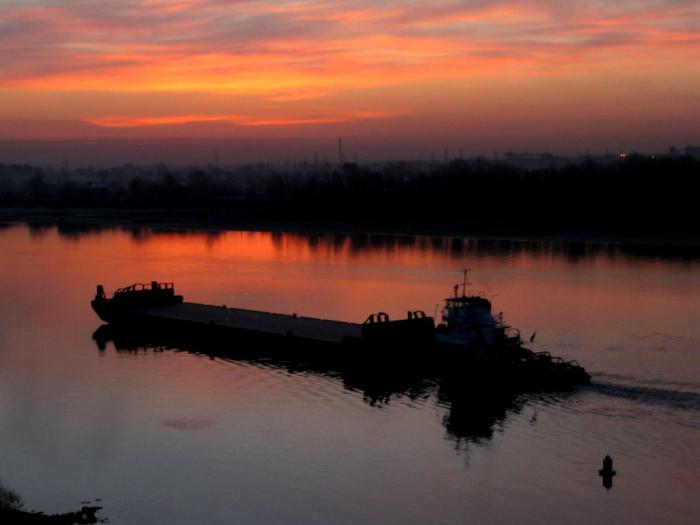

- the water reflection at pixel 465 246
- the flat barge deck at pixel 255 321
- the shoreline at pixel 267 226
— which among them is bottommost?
the flat barge deck at pixel 255 321

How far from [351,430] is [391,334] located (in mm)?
8270

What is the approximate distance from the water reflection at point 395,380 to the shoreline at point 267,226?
44469 mm

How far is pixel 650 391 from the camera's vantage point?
25734 millimetres

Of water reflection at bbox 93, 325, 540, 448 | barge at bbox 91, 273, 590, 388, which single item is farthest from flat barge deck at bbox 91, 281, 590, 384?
water reflection at bbox 93, 325, 540, 448

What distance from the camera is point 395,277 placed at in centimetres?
5212

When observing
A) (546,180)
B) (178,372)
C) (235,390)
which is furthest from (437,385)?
A: (546,180)

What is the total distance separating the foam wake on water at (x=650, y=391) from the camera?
24.8 meters

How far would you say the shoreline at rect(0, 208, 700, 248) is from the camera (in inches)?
2958

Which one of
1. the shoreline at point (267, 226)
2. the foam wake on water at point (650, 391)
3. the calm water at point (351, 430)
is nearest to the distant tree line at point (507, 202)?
the shoreline at point (267, 226)

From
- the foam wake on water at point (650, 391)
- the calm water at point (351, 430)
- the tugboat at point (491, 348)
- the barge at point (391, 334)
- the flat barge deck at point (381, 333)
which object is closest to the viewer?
the calm water at point (351, 430)

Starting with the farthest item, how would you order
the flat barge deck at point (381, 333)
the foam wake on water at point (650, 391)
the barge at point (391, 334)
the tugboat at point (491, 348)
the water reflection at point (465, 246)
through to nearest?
the water reflection at point (465, 246) → the flat barge deck at point (381, 333) → the barge at point (391, 334) → the tugboat at point (491, 348) → the foam wake on water at point (650, 391)

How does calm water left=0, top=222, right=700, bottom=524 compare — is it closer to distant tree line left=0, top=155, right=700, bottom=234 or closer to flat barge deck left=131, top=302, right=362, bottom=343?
flat barge deck left=131, top=302, right=362, bottom=343

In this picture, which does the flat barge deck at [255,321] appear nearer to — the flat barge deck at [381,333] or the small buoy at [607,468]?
the flat barge deck at [381,333]

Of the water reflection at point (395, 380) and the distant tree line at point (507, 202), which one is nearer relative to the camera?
the water reflection at point (395, 380)
